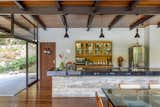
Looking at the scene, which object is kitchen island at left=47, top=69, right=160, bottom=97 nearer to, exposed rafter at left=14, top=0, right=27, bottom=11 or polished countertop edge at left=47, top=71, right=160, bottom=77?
polished countertop edge at left=47, top=71, right=160, bottom=77

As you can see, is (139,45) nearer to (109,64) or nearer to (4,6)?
(109,64)

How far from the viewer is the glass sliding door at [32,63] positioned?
11266 millimetres

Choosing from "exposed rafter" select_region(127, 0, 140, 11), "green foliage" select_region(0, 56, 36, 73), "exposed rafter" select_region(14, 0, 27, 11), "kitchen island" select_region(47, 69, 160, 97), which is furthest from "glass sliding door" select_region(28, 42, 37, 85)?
"exposed rafter" select_region(127, 0, 140, 11)

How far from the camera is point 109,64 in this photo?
12.1m

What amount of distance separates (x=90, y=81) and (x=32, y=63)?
4474 millimetres

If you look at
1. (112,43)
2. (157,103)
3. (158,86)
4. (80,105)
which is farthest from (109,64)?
(157,103)

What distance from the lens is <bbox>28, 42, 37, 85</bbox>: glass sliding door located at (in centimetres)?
1127

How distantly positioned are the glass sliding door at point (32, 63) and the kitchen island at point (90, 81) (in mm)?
3468

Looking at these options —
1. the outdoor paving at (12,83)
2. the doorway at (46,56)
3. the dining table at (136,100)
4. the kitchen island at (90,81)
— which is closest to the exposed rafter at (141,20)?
the kitchen island at (90,81)

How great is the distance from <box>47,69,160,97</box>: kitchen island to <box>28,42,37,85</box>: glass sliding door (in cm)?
347

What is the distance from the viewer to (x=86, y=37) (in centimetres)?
1230

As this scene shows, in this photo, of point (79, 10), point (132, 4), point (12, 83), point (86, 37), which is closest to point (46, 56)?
point (86, 37)

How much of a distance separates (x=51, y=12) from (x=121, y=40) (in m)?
6.27

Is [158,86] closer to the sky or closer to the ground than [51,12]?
closer to the ground
